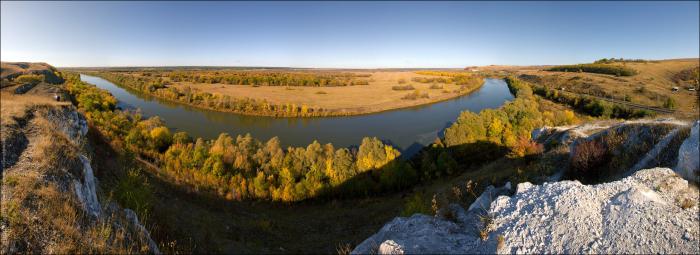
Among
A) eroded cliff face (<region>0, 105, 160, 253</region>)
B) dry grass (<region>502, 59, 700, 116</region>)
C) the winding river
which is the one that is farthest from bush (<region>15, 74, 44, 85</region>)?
dry grass (<region>502, 59, 700, 116</region>)

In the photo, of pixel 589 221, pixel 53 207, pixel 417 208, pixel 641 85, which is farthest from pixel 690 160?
pixel 641 85

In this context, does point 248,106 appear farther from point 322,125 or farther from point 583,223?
point 583,223

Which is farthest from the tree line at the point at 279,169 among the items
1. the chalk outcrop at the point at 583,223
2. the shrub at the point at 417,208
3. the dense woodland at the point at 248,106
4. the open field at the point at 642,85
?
the dense woodland at the point at 248,106

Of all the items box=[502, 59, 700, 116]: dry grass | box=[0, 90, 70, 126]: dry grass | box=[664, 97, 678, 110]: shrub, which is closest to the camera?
box=[0, 90, 70, 126]: dry grass

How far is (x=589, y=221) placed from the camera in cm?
455

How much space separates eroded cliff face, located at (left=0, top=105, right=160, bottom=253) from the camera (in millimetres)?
4551

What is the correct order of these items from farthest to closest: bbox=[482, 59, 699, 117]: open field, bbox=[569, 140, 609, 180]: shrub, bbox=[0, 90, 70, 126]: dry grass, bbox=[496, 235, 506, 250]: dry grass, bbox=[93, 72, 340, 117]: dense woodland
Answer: bbox=[93, 72, 340, 117]: dense woodland < bbox=[482, 59, 699, 117]: open field < bbox=[0, 90, 70, 126]: dry grass < bbox=[569, 140, 609, 180]: shrub < bbox=[496, 235, 506, 250]: dry grass

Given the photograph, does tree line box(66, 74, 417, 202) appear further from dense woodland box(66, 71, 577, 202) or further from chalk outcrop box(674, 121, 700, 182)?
chalk outcrop box(674, 121, 700, 182)

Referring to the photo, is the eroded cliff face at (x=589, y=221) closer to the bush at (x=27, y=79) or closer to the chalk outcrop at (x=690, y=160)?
the chalk outcrop at (x=690, y=160)

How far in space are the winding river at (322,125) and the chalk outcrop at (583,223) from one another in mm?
35433

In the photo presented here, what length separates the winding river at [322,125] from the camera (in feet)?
153

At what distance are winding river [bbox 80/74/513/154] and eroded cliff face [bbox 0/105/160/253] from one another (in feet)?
116

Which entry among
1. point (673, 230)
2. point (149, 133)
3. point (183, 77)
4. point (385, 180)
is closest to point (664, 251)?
point (673, 230)

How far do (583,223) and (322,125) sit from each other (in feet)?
175
